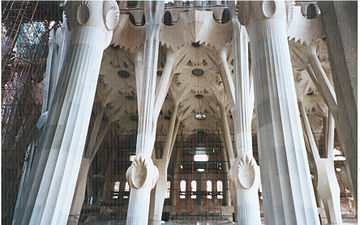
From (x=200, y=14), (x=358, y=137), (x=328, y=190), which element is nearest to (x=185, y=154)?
(x=328, y=190)

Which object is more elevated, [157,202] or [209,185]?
[209,185]

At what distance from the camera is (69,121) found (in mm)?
5953

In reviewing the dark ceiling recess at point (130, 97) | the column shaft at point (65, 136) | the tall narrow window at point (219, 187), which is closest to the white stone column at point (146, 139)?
the column shaft at point (65, 136)

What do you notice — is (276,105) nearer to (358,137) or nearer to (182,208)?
(358,137)

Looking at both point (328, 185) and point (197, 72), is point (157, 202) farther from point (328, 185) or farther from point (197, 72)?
point (328, 185)

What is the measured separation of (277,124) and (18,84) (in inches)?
462

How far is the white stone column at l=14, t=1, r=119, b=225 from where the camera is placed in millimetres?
5203

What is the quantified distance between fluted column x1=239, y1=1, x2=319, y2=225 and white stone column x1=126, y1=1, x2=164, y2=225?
4.87 m

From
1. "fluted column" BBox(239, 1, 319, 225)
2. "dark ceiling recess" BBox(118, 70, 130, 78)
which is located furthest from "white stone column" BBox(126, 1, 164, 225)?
"fluted column" BBox(239, 1, 319, 225)

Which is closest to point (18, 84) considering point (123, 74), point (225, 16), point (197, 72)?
point (123, 74)

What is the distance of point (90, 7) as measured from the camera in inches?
271

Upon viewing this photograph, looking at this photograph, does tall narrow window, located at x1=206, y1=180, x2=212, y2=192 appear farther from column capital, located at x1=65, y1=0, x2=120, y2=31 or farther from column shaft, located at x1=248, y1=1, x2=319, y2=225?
column shaft, located at x1=248, y1=1, x2=319, y2=225

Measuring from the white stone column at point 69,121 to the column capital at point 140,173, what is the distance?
11.4 ft

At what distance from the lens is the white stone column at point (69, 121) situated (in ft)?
17.1
